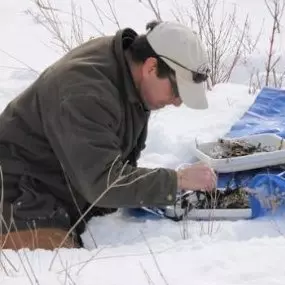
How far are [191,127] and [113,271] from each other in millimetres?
2218

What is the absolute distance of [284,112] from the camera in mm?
4602

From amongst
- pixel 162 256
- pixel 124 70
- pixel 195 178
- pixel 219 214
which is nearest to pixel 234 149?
pixel 219 214

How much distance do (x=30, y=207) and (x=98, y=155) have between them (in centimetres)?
44

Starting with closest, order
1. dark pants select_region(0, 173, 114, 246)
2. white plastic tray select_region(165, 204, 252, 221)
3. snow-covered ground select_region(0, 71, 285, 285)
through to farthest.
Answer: snow-covered ground select_region(0, 71, 285, 285) → dark pants select_region(0, 173, 114, 246) → white plastic tray select_region(165, 204, 252, 221)

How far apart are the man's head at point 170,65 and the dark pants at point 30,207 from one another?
23.3 inches

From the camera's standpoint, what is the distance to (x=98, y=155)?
2.77m

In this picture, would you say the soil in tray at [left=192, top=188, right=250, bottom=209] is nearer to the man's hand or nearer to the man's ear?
the man's hand

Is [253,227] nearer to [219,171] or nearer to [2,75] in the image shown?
[219,171]

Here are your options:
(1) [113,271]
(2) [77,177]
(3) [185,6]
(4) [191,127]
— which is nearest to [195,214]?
(2) [77,177]

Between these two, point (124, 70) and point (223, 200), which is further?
point (223, 200)

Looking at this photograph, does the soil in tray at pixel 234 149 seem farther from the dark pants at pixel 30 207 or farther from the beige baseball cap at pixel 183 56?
the dark pants at pixel 30 207

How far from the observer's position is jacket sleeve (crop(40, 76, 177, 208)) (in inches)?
107

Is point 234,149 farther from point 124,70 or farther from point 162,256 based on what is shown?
point 162,256

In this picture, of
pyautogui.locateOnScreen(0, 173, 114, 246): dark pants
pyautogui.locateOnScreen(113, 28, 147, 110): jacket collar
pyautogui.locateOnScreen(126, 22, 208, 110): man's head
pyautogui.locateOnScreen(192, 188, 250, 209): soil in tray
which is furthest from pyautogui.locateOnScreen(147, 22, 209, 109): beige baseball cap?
pyautogui.locateOnScreen(0, 173, 114, 246): dark pants
